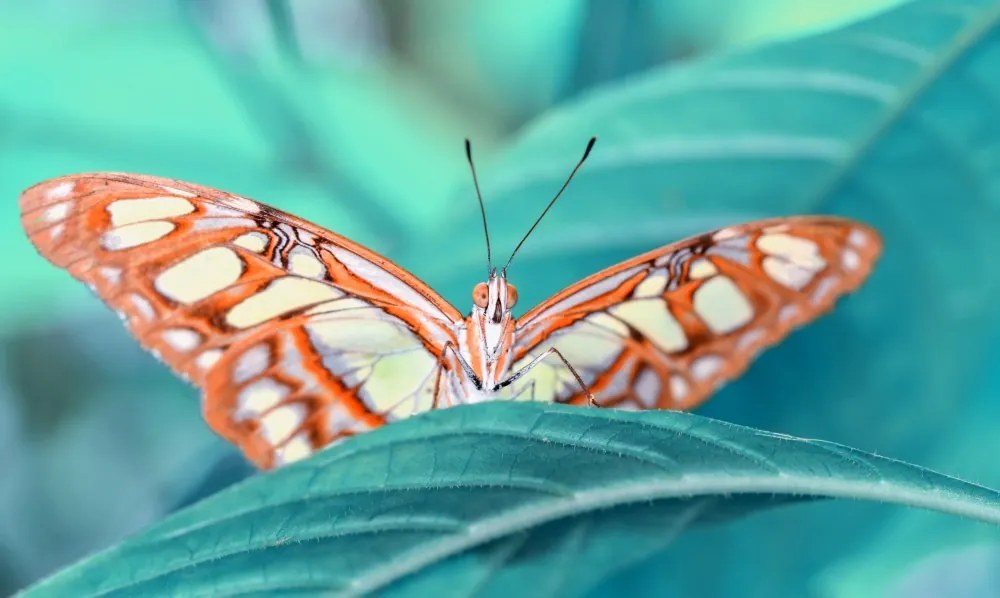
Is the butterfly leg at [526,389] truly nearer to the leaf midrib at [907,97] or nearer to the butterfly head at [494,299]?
the butterfly head at [494,299]

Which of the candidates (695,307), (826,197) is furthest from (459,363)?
(826,197)

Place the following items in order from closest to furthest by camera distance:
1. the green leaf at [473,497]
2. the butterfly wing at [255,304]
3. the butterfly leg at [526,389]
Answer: the green leaf at [473,497] < the butterfly wing at [255,304] < the butterfly leg at [526,389]

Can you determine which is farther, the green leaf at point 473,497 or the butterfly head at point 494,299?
the butterfly head at point 494,299

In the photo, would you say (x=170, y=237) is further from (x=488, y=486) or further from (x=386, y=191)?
(x=386, y=191)

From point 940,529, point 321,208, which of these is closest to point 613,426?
point 940,529

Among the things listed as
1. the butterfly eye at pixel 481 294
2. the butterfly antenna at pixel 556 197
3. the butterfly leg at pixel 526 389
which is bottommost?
the butterfly leg at pixel 526 389

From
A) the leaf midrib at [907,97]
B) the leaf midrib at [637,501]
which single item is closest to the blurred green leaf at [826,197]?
the leaf midrib at [907,97]

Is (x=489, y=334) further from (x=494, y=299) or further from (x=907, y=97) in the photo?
(x=907, y=97)

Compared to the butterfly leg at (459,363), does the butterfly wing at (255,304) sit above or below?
above
